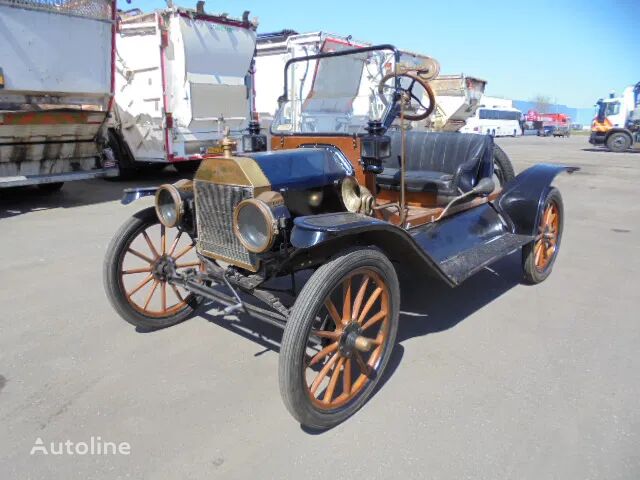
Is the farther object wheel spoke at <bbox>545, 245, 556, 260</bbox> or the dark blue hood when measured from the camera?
wheel spoke at <bbox>545, 245, 556, 260</bbox>

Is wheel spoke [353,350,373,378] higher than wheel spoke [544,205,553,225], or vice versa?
wheel spoke [544,205,553,225]

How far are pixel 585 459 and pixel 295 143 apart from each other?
8.17 ft

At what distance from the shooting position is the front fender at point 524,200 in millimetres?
4242

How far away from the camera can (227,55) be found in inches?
354

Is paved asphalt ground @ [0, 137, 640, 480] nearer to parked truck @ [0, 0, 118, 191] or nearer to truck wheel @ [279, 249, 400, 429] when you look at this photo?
truck wheel @ [279, 249, 400, 429]

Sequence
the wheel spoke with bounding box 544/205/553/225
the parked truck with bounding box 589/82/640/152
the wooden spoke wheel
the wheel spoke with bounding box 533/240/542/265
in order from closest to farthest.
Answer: the wooden spoke wheel < the wheel spoke with bounding box 533/240/542/265 < the wheel spoke with bounding box 544/205/553/225 < the parked truck with bounding box 589/82/640/152

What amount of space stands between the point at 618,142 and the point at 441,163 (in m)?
18.9

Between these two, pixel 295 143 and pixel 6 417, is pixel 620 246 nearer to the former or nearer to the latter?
pixel 295 143

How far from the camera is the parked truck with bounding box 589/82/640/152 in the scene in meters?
19.6
